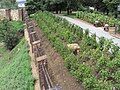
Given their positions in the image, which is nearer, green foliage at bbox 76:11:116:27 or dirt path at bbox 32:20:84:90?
dirt path at bbox 32:20:84:90

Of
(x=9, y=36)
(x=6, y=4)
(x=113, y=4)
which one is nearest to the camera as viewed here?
(x=9, y=36)

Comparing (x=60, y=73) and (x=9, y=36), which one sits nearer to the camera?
(x=60, y=73)

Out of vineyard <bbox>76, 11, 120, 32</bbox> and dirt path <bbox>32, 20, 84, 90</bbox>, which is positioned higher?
vineyard <bbox>76, 11, 120, 32</bbox>

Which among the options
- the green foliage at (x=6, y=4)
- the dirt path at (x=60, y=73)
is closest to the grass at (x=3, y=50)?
the dirt path at (x=60, y=73)

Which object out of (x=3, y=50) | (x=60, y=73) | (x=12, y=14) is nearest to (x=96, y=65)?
(x=60, y=73)

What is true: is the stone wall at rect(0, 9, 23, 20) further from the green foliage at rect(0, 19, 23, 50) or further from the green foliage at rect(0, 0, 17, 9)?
the green foliage at rect(0, 19, 23, 50)

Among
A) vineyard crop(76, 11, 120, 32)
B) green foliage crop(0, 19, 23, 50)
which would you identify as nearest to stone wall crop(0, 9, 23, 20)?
green foliage crop(0, 19, 23, 50)

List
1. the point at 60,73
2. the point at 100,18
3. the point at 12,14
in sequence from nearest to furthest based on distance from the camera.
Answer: the point at 60,73
the point at 100,18
the point at 12,14

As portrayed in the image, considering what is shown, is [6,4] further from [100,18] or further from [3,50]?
[100,18]

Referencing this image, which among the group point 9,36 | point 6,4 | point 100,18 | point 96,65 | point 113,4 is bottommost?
point 9,36

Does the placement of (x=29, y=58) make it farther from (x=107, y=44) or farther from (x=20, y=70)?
(x=107, y=44)

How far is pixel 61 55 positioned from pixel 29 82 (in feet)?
8.01

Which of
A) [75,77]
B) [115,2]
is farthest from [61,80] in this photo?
[115,2]

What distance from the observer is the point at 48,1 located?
43000 mm
